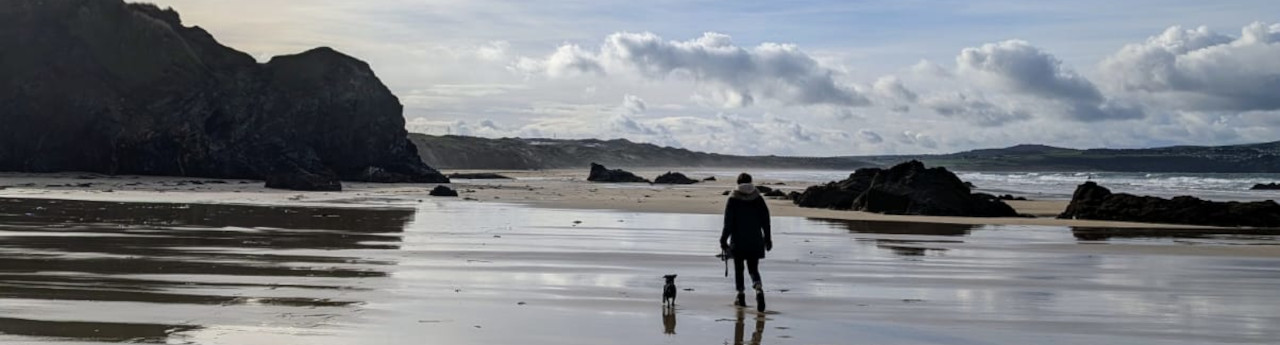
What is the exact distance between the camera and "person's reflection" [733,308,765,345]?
956 cm

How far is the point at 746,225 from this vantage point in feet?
41.0

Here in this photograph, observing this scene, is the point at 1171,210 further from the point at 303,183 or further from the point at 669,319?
the point at 303,183

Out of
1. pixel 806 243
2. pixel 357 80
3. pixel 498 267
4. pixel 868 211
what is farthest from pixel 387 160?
pixel 498 267

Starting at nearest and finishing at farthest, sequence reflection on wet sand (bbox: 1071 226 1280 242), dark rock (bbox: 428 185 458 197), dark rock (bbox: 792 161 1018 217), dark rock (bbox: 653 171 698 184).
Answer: reflection on wet sand (bbox: 1071 226 1280 242), dark rock (bbox: 792 161 1018 217), dark rock (bbox: 428 185 458 197), dark rock (bbox: 653 171 698 184)

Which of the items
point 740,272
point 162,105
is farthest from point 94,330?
point 162,105

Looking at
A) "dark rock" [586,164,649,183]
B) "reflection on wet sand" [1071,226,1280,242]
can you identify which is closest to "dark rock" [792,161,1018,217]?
"reflection on wet sand" [1071,226,1280,242]

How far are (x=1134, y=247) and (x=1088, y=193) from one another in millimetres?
12599

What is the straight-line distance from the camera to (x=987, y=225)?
3002 centimetres

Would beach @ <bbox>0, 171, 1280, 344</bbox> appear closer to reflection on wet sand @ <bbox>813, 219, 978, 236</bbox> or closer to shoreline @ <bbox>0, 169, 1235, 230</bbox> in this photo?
reflection on wet sand @ <bbox>813, 219, 978, 236</bbox>

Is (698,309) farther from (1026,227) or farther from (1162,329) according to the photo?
(1026,227)

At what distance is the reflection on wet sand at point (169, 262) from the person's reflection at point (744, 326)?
3783 mm

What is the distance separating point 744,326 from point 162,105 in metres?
53.1

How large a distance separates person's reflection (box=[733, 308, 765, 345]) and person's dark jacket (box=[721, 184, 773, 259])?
0.98m

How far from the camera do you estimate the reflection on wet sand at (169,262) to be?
10945 millimetres
